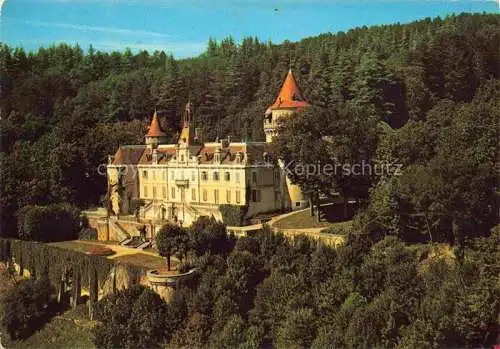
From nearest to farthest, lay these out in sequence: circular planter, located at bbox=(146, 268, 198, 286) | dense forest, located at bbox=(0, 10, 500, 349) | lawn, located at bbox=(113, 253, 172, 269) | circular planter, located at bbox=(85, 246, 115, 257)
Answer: dense forest, located at bbox=(0, 10, 500, 349) → circular planter, located at bbox=(146, 268, 198, 286) → lawn, located at bbox=(113, 253, 172, 269) → circular planter, located at bbox=(85, 246, 115, 257)

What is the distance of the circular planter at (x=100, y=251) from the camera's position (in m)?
44.2

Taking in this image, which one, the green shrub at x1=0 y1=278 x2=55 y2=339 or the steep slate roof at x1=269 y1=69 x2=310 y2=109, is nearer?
the green shrub at x1=0 y1=278 x2=55 y2=339

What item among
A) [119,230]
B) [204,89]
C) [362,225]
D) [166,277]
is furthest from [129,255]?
[204,89]

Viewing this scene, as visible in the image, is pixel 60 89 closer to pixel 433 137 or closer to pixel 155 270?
pixel 155 270

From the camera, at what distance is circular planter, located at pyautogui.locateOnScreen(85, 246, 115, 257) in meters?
44.2

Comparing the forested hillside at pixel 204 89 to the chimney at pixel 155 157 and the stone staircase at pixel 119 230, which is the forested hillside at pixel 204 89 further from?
the stone staircase at pixel 119 230

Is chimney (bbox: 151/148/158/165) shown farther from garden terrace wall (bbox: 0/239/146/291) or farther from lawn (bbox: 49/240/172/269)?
garden terrace wall (bbox: 0/239/146/291)

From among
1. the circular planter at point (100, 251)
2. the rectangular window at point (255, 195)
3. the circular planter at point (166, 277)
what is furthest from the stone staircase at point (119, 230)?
the circular planter at point (166, 277)

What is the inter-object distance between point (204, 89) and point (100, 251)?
128 ft

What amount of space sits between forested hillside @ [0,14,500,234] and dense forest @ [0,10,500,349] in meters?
0.27

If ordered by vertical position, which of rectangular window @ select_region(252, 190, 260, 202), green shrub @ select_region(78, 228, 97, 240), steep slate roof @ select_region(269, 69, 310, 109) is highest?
steep slate roof @ select_region(269, 69, 310, 109)

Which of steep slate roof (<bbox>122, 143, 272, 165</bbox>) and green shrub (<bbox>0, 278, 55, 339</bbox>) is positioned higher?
steep slate roof (<bbox>122, 143, 272, 165</bbox>)

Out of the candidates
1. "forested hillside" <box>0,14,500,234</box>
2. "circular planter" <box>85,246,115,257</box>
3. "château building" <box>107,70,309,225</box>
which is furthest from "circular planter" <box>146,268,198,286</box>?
"forested hillside" <box>0,14,500,234</box>

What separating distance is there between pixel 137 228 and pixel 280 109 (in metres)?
15.7
